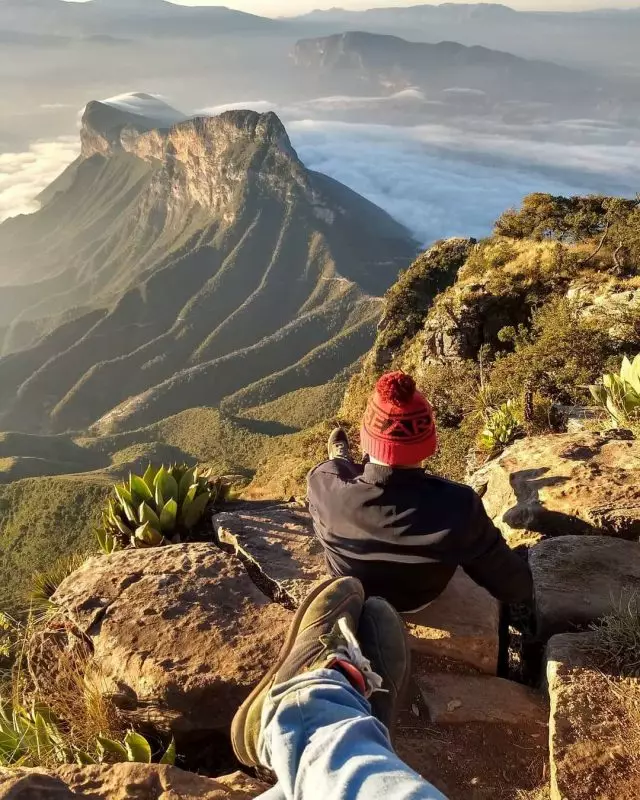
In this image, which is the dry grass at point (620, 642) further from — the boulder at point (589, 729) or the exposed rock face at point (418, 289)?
the exposed rock face at point (418, 289)

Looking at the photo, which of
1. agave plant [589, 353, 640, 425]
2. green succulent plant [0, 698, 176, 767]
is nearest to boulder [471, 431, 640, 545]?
agave plant [589, 353, 640, 425]

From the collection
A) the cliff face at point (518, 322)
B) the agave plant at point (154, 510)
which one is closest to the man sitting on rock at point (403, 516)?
the agave plant at point (154, 510)

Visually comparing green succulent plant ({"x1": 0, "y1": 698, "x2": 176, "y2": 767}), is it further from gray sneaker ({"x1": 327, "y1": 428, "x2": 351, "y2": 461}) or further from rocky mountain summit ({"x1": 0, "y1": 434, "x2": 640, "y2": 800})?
gray sneaker ({"x1": 327, "y1": 428, "x2": 351, "y2": 461})

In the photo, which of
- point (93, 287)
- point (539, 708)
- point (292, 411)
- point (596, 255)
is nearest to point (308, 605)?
point (539, 708)

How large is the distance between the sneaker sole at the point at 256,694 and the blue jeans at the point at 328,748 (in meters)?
0.29

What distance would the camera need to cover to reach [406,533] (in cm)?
262

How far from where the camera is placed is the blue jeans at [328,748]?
1.40 metres

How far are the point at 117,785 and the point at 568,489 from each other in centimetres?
334

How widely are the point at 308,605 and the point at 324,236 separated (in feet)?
438

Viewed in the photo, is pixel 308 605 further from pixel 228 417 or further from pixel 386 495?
pixel 228 417

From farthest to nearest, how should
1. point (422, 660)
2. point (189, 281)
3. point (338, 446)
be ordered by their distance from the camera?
point (189, 281) < point (338, 446) < point (422, 660)

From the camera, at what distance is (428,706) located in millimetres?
2691

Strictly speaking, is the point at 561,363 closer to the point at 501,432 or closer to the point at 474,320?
the point at 501,432

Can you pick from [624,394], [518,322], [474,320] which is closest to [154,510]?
[624,394]
